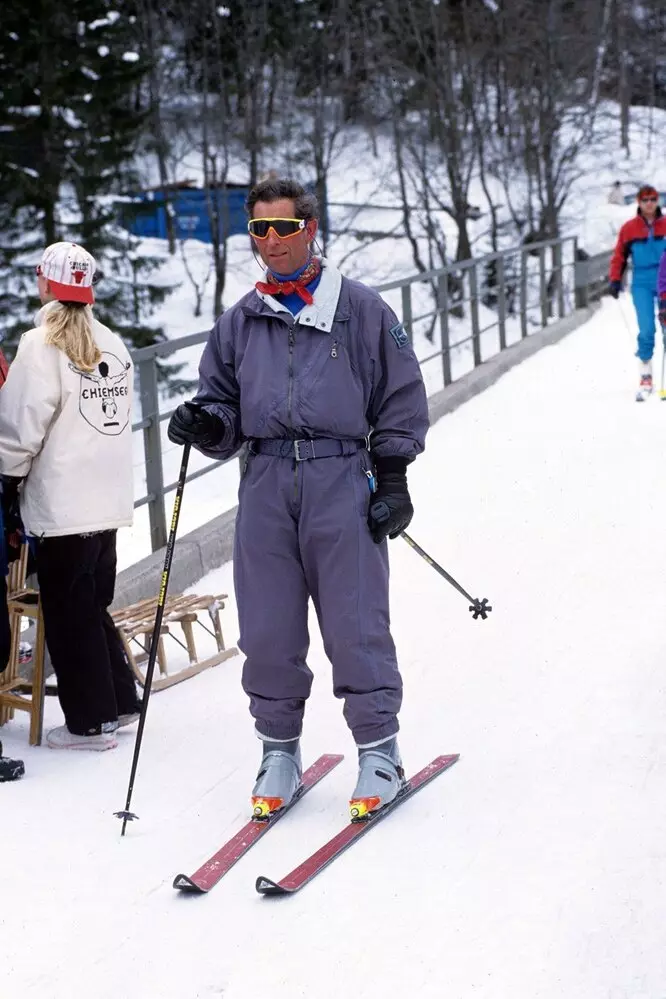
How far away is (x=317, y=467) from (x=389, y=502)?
21 centimetres

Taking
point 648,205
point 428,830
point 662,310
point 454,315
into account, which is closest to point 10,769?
point 428,830

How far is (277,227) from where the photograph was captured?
3875mm

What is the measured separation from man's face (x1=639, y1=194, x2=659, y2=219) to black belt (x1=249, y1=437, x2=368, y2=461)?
26.1 ft

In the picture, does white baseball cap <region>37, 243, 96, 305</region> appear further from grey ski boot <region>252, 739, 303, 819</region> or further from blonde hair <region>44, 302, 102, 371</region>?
grey ski boot <region>252, 739, 303, 819</region>

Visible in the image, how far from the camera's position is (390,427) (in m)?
3.96

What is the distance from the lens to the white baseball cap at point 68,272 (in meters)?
4.50

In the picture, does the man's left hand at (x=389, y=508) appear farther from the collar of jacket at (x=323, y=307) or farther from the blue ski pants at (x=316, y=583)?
the collar of jacket at (x=323, y=307)

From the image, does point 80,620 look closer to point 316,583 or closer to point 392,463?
point 316,583

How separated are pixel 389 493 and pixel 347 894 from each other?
102 cm

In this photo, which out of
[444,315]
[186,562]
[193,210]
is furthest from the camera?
[193,210]

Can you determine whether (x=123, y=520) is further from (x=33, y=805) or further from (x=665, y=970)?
(x=665, y=970)

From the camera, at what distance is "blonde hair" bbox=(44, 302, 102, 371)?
452cm

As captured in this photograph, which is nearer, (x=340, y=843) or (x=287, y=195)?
(x=340, y=843)

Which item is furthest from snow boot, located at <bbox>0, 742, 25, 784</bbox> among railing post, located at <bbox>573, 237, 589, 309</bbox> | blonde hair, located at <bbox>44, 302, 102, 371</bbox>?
railing post, located at <bbox>573, 237, 589, 309</bbox>
